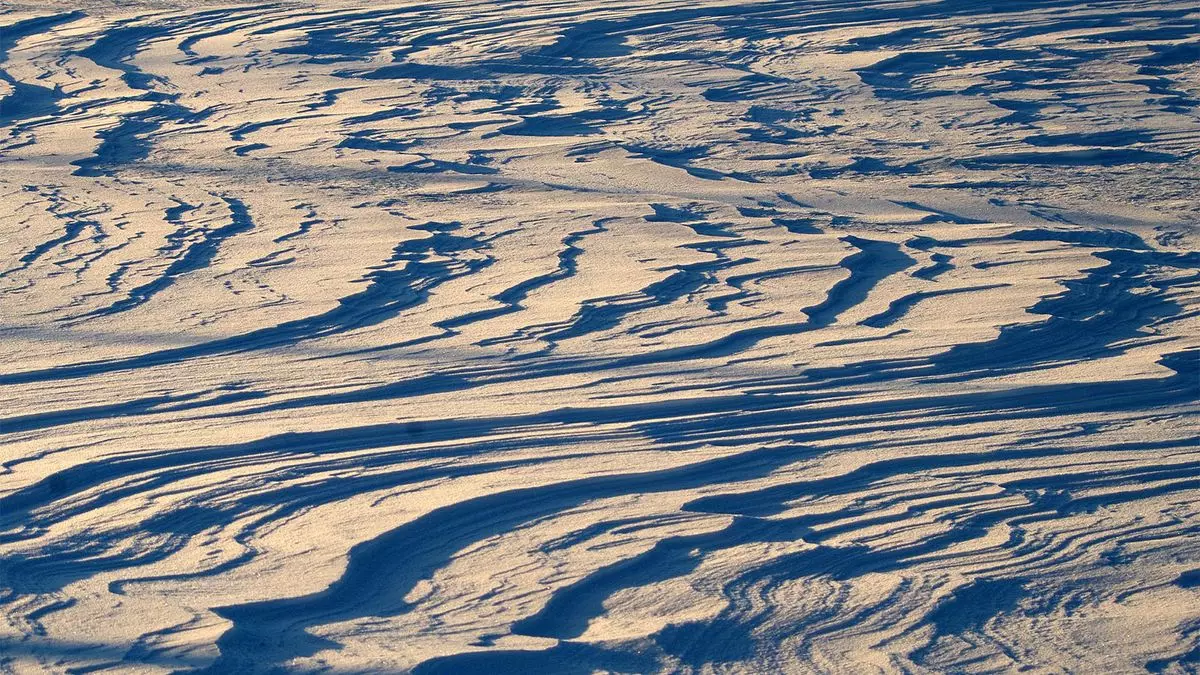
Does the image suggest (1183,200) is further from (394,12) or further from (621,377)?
(394,12)

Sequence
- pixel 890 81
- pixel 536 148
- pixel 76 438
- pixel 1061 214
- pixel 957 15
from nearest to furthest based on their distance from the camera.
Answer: pixel 76 438 → pixel 1061 214 → pixel 536 148 → pixel 890 81 → pixel 957 15

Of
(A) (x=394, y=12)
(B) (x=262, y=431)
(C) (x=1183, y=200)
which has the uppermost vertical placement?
(A) (x=394, y=12)

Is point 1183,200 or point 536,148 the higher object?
point 536,148

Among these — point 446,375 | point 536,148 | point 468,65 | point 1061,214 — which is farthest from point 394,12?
point 446,375

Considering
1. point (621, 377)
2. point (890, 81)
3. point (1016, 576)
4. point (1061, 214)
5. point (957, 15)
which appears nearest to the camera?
point (1016, 576)

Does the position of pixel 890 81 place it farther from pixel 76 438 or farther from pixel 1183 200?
pixel 76 438

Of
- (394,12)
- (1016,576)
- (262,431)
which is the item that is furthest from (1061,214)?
(394,12)

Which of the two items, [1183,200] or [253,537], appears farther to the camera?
[1183,200]
